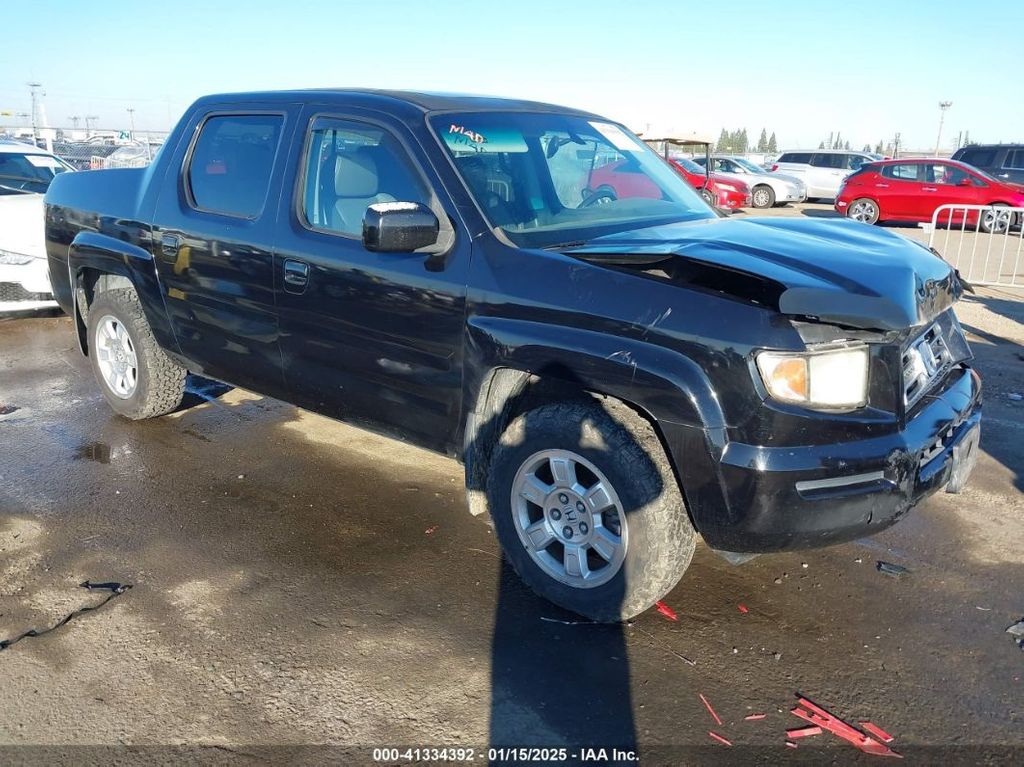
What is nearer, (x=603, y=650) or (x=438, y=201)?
(x=603, y=650)

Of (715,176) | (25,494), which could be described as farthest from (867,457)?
(715,176)

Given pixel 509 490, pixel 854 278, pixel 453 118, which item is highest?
pixel 453 118

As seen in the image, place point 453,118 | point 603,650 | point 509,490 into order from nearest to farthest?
point 603,650 < point 509,490 < point 453,118

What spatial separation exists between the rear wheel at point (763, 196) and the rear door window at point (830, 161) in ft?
12.5

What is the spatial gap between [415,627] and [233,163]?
103 inches

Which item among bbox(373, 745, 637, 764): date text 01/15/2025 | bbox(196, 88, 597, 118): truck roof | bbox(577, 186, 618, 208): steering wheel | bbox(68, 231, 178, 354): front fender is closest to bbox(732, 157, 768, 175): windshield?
bbox(196, 88, 597, 118): truck roof

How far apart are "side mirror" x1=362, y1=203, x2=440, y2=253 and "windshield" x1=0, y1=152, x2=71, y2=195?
6990mm

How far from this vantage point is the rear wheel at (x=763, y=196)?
79.4ft

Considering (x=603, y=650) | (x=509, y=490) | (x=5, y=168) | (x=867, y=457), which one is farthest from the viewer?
(x=5, y=168)

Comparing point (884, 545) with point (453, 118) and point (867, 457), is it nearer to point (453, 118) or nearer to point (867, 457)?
point (867, 457)

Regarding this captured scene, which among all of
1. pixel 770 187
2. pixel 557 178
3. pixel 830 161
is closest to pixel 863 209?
pixel 770 187

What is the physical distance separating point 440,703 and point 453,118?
243 cm

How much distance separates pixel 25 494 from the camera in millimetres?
4422

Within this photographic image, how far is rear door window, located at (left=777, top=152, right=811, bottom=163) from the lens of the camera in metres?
27.1
